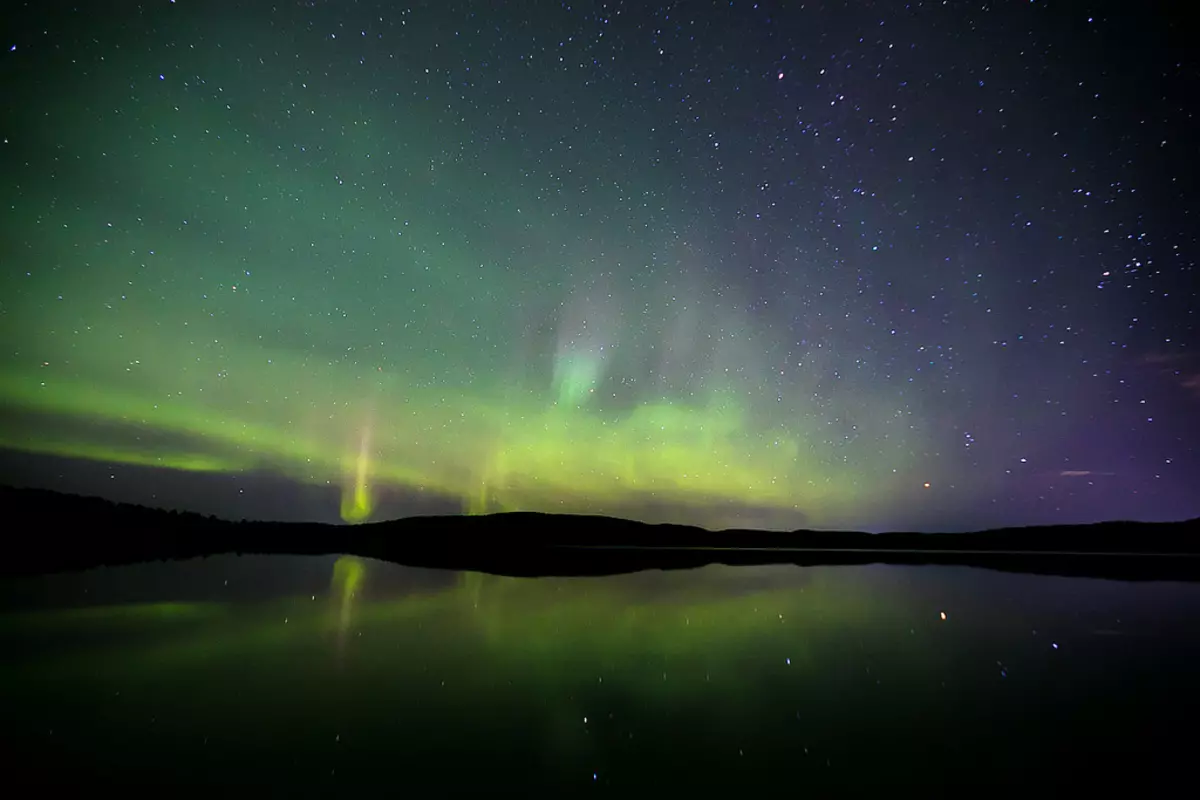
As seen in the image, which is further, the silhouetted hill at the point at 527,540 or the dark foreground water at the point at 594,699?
the silhouetted hill at the point at 527,540

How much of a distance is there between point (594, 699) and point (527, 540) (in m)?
84.7

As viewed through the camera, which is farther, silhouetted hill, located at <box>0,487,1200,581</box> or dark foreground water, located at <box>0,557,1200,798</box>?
silhouetted hill, located at <box>0,487,1200,581</box>

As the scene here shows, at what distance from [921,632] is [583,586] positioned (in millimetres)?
11248

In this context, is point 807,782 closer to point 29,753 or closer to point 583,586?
point 29,753

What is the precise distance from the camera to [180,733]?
232 inches

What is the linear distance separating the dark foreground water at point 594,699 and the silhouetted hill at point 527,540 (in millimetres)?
28645

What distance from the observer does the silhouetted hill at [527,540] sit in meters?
48.0

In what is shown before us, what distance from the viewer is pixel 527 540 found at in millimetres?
89438

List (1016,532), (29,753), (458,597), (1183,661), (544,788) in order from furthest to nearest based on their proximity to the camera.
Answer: (1016,532), (458,597), (1183,661), (29,753), (544,788)

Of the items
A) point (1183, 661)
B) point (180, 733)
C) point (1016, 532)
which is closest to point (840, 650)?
point (1183, 661)

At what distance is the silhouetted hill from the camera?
48.0 meters

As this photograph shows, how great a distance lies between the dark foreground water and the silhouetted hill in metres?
28.6

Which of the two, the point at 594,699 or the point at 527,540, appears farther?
the point at 527,540

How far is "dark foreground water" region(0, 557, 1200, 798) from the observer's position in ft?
16.5
